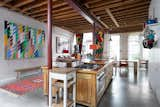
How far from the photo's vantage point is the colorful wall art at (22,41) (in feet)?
15.2

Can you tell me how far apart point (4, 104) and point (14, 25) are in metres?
3.41

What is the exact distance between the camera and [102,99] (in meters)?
3.16

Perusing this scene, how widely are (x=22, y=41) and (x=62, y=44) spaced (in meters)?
3.30

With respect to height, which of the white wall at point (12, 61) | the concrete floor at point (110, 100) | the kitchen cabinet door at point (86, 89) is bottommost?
the concrete floor at point (110, 100)

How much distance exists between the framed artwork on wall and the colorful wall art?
136 centimetres

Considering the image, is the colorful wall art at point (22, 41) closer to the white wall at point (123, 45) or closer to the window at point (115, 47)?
the window at point (115, 47)

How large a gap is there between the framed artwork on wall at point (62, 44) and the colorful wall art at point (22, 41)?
4.46ft

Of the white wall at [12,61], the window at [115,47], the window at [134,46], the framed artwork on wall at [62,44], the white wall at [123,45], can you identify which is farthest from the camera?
the window at [115,47]

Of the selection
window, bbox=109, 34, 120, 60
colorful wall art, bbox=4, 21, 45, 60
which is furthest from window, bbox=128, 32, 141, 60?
colorful wall art, bbox=4, 21, 45, 60

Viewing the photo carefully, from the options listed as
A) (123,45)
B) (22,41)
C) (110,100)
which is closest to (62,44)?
(22,41)

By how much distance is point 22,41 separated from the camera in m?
5.21

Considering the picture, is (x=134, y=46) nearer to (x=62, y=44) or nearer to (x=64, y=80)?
(x=62, y=44)

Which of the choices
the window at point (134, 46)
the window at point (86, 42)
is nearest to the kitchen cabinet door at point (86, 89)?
the window at point (86, 42)

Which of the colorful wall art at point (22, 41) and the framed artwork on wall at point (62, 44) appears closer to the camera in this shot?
the colorful wall art at point (22, 41)
